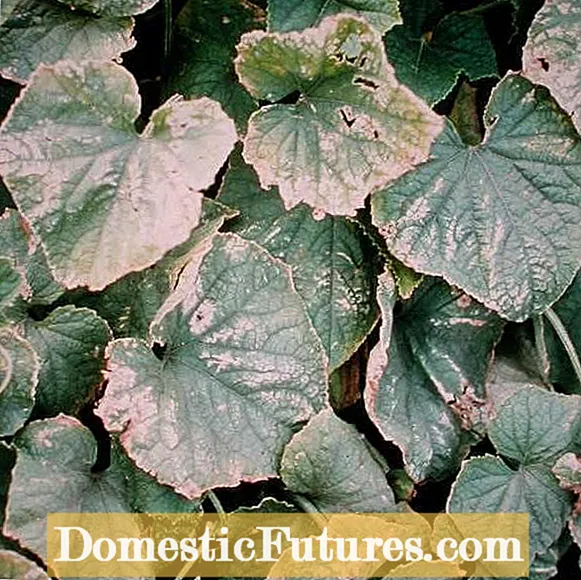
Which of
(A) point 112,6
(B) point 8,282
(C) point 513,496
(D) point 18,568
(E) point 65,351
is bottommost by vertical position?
(C) point 513,496

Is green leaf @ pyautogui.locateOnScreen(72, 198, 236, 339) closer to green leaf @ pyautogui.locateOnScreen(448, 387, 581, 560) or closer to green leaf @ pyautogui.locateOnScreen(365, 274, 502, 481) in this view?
green leaf @ pyautogui.locateOnScreen(365, 274, 502, 481)

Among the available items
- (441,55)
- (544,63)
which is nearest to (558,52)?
(544,63)

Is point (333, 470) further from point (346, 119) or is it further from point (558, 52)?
point (558, 52)

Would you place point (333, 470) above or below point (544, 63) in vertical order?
below

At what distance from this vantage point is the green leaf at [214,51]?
5.41 feet

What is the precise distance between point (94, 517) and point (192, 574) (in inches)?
8.5

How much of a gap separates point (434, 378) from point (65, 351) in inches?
21.8

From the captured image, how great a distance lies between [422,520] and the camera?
158 cm

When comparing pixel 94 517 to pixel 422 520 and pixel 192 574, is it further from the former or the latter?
pixel 422 520

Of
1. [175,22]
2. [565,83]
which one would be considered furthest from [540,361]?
[175,22]

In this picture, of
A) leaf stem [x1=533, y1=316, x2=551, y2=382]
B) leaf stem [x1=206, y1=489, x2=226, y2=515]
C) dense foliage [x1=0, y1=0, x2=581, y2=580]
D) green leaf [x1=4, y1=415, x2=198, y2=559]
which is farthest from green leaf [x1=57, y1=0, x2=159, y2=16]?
leaf stem [x1=533, y1=316, x2=551, y2=382]

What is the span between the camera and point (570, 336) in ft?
5.81

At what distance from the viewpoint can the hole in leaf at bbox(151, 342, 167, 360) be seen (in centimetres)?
149

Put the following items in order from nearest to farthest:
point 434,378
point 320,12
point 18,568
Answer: point 18,568 < point 320,12 < point 434,378
